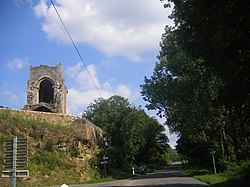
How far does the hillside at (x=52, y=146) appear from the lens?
30.9 meters

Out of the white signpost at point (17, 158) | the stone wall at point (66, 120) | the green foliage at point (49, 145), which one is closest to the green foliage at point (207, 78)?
the white signpost at point (17, 158)

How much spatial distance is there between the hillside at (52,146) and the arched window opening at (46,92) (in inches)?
563

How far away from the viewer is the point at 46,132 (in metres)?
35.5

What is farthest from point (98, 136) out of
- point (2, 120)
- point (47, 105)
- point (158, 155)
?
point (158, 155)

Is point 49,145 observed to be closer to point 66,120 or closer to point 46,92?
point 66,120

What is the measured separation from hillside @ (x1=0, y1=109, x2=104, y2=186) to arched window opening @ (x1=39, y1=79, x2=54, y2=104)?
1429 cm

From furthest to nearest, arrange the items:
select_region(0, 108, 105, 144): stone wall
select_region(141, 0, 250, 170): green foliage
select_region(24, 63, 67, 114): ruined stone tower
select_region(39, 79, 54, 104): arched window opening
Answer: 1. select_region(39, 79, 54, 104): arched window opening
2. select_region(24, 63, 67, 114): ruined stone tower
3. select_region(0, 108, 105, 144): stone wall
4. select_region(141, 0, 250, 170): green foliage

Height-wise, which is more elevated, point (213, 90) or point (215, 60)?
point (213, 90)

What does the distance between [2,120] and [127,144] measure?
25330 millimetres

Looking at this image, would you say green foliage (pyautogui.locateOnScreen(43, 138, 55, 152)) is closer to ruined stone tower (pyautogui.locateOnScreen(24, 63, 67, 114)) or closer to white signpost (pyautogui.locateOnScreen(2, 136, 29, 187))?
ruined stone tower (pyautogui.locateOnScreen(24, 63, 67, 114))

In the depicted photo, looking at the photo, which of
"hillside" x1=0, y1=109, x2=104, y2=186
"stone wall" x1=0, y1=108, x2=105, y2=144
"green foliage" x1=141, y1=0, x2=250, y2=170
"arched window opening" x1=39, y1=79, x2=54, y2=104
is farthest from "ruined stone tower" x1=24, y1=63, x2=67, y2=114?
"green foliage" x1=141, y1=0, x2=250, y2=170

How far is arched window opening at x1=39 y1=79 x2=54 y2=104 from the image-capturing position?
5204cm

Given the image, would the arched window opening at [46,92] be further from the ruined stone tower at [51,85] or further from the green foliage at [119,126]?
the green foliage at [119,126]

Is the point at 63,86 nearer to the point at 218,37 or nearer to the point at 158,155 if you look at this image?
the point at 218,37
